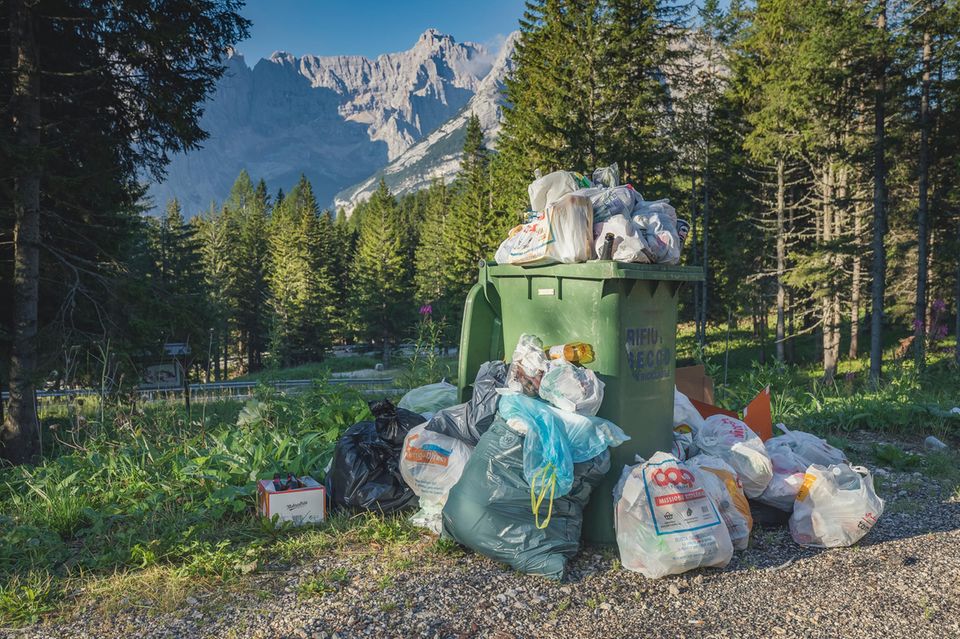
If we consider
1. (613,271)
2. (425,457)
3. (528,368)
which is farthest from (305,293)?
(613,271)

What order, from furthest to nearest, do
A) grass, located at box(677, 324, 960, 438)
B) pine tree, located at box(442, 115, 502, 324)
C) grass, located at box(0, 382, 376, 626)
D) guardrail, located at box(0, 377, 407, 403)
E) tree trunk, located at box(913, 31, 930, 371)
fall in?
pine tree, located at box(442, 115, 502, 324)
tree trunk, located at box(913, 31, 930, 371)
guardrail, located at box(0, 377, 407, 403)
grass, located at box(677, 324, 960, 438)
grass, located at box(0, 382, 376, 626)

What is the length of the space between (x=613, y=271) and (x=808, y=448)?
6.89 feet

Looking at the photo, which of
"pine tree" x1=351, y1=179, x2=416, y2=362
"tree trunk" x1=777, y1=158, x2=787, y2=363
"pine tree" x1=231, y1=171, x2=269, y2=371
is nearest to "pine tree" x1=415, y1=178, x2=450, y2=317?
"pine tree" x1=351, y1=179, x2=416, y2=362

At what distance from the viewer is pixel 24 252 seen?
7543 mm

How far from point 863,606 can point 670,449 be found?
120 centimetres

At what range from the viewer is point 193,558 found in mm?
2951

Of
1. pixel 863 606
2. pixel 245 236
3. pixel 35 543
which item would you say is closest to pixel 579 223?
pixel 863 606

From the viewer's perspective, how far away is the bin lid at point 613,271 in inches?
127

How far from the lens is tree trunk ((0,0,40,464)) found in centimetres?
745

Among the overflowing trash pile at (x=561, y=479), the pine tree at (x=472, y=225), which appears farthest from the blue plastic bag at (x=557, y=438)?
the pine tree at (x=472, y=225)

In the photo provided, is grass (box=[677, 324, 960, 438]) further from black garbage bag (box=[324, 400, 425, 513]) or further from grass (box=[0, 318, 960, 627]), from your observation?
black garbage bag (box=[324, 400, 425, 513])

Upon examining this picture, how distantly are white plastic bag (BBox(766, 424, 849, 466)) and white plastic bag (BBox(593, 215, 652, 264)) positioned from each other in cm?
168

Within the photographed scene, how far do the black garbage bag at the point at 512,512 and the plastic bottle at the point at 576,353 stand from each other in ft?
1.65

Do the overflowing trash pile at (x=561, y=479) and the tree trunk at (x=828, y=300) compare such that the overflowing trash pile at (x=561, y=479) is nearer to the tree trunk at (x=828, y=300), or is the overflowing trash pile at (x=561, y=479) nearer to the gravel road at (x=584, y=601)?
the gravel road at (x=584, y=601)
